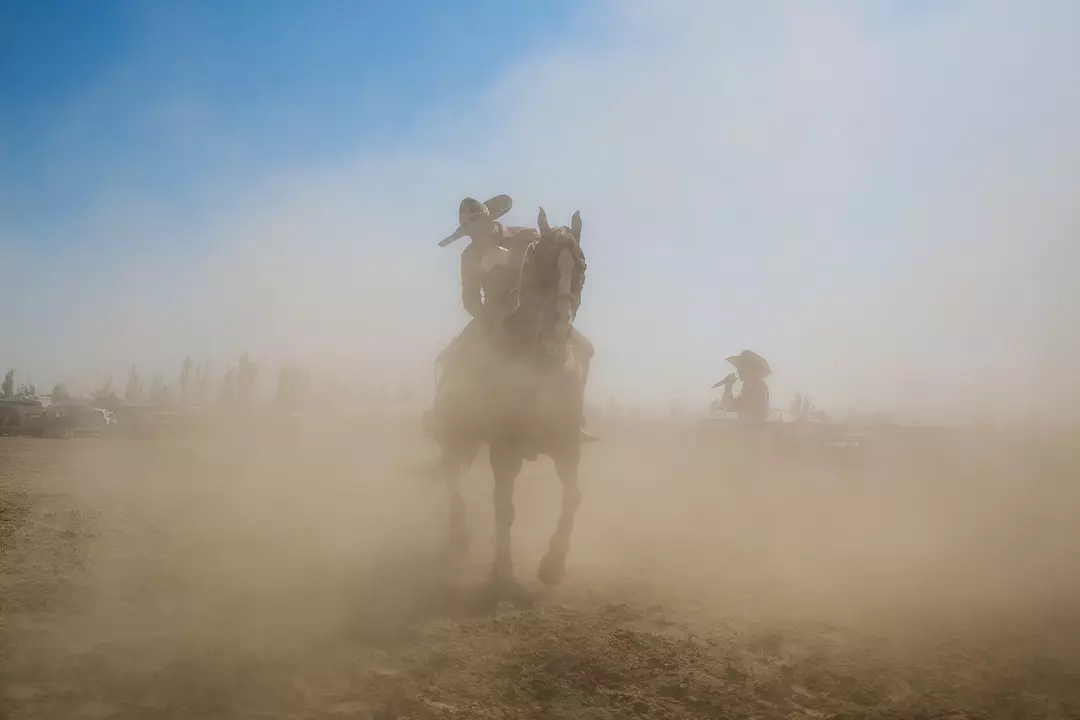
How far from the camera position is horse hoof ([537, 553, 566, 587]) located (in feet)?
25.3

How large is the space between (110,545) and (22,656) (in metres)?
3.88

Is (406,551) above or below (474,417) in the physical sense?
below

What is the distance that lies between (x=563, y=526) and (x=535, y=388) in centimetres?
187

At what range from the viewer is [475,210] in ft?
29.7

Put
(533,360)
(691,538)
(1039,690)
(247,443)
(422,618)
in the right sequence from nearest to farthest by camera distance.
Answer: (1039,690) → (422,618) → (533,360) → (691,538) → (247,443)

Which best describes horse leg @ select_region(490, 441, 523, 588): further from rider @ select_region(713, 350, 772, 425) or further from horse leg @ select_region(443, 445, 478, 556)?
rider @ select_region(713, 350, 772, 425)

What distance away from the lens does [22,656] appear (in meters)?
4.98

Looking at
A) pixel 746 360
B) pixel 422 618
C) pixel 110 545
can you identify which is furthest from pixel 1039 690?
pixel 110 545

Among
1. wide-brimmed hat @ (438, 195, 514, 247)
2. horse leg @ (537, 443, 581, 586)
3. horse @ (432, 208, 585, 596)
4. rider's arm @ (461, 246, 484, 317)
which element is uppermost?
wide-brimmed hat @ (438, 195, 514, 247)

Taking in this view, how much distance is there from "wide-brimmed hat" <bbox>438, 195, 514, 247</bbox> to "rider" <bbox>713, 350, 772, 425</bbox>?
23.0 feet

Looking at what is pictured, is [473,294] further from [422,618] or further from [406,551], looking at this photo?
[422,618]

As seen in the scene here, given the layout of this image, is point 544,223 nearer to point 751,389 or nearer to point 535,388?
point 535,388

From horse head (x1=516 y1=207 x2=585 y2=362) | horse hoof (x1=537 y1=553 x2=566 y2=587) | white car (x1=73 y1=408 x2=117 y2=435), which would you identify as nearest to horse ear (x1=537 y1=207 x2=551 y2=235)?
horse head (x1=516 y1=207 x2=585 y2=362)

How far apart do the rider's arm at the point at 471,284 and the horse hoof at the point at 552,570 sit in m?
3.68
